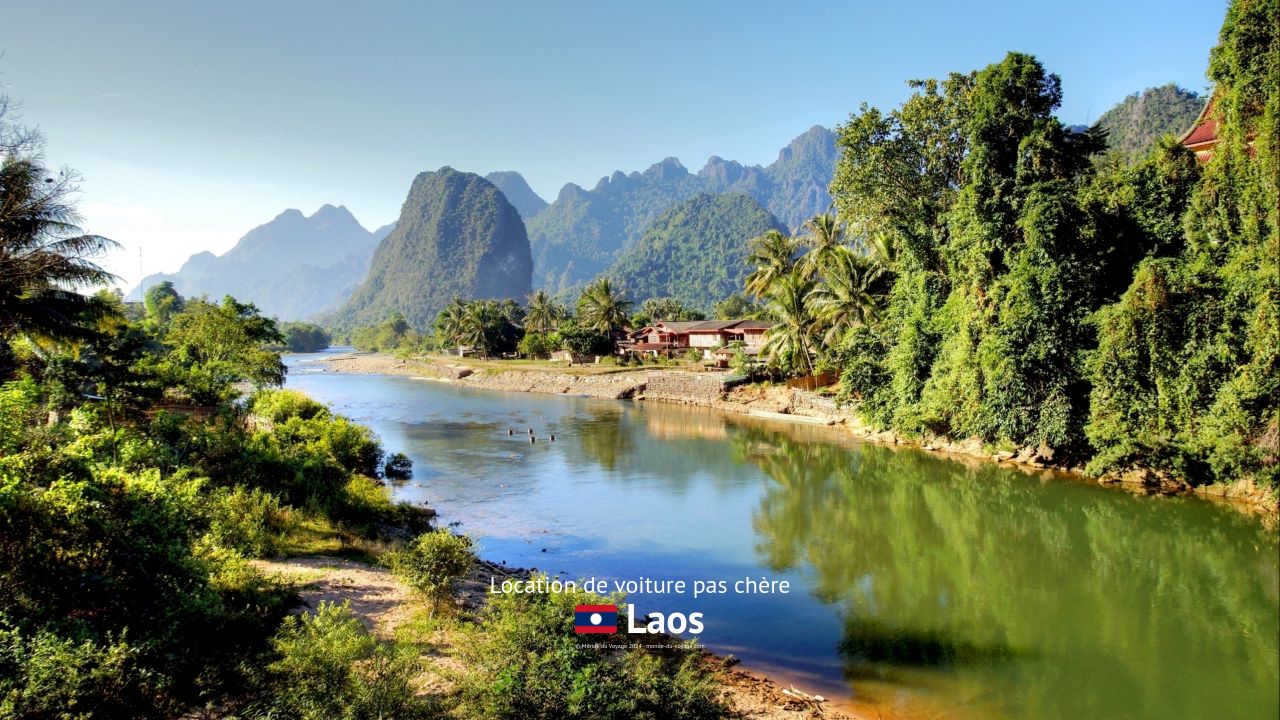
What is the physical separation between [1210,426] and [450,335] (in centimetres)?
8822

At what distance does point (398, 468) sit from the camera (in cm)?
2678

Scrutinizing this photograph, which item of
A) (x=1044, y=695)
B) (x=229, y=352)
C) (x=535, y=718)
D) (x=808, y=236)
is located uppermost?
(x=808, y=236)

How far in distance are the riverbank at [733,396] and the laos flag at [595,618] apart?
19.6 m

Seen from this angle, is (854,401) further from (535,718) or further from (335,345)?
(335,345)

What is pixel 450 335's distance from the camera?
9544 cm

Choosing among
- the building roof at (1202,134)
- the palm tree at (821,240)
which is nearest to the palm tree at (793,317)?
the palm tree at (821,240)

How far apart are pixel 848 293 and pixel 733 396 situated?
43.2 ft

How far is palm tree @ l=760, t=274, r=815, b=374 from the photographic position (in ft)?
142

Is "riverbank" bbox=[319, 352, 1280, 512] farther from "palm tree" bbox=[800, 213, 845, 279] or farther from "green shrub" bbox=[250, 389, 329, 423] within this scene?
"green shrub" bbox=[250, 389, 329, 423]

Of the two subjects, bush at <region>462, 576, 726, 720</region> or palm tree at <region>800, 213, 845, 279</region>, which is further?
palm tree at <region>800, 213, 845, 279</region>

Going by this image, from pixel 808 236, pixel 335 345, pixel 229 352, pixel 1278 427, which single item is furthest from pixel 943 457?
pixel 335 345

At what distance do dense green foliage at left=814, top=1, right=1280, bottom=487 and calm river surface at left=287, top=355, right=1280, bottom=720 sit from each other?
2.30 m

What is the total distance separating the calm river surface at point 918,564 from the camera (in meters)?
10.6

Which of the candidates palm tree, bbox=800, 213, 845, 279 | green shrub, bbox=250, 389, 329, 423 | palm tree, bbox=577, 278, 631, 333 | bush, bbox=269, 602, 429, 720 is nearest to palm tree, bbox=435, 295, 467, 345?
palm tree, bbox=577, 278, 631, 333
